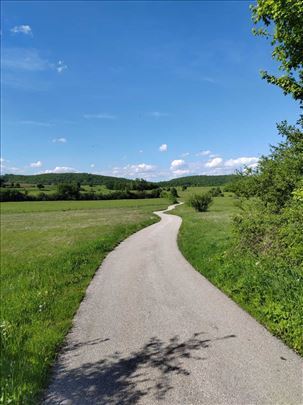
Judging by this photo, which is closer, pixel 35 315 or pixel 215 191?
pixel 35 315

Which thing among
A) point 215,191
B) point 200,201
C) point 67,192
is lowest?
point 200,201

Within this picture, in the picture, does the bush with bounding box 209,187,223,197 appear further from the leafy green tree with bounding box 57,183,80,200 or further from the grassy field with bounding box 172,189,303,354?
the grassy field with bounding box 172,189,303,354

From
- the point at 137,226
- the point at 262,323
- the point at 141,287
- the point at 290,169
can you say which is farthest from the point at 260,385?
the point at 137,226

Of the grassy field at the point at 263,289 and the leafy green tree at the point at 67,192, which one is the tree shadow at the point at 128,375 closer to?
the grassy field at the point at 263,289

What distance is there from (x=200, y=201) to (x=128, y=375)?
55.7 m

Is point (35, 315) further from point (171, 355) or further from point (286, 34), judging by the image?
point (286, 34)

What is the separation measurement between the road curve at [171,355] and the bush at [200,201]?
5040 centimetres

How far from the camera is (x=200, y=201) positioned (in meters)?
60.3

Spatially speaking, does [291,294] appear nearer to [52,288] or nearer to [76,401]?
[76,401]

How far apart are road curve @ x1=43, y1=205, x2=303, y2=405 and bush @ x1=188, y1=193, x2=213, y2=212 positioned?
50.4 meters

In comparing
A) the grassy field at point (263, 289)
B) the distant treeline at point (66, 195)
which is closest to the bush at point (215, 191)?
the distant treeline at point (66, 195)

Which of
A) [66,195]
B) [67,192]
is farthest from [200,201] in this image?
[67,192]

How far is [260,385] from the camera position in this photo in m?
5.11

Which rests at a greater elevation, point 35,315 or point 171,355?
point 171,355
